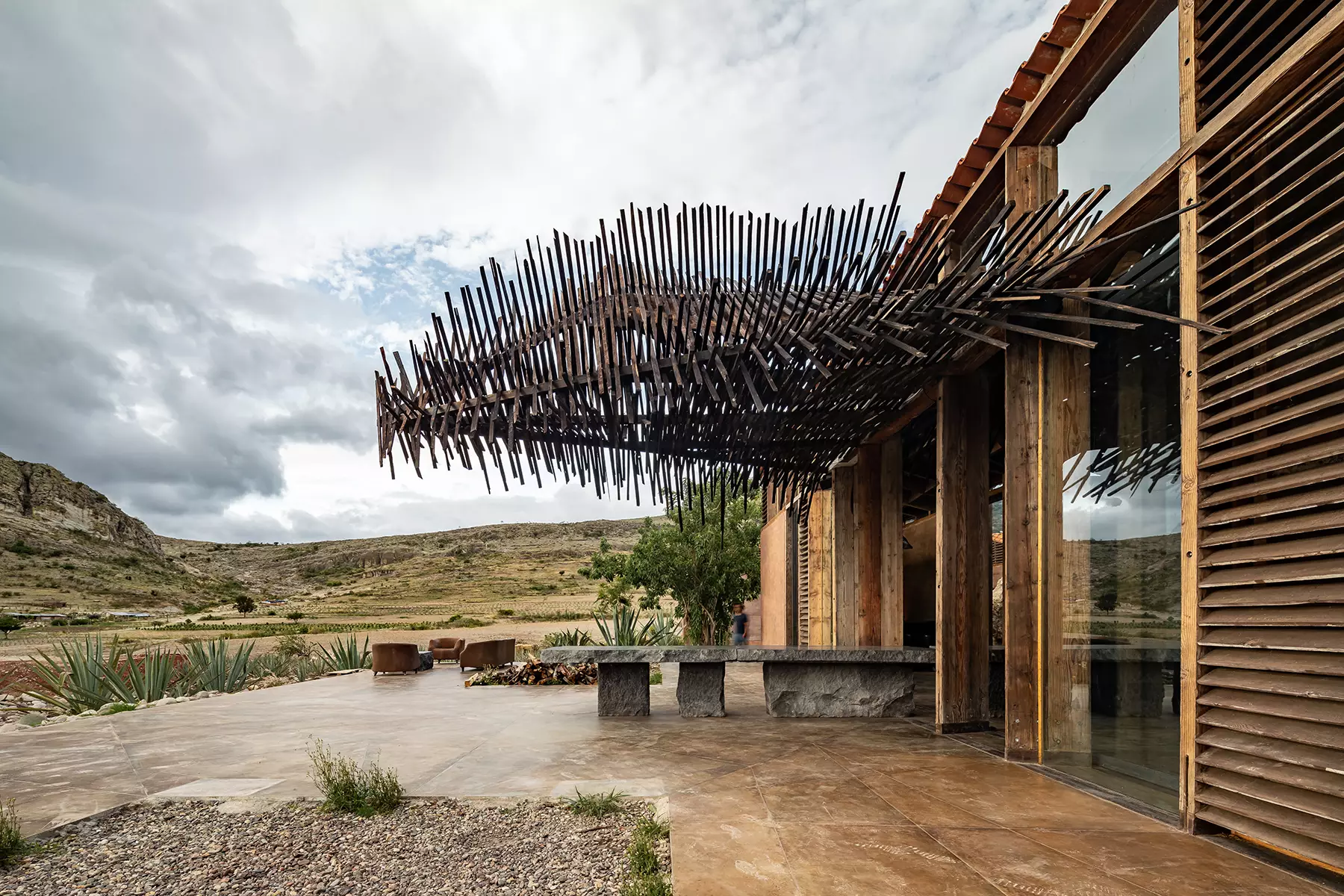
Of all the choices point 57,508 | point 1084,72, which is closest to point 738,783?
point 1084,72

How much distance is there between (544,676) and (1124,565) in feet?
25.9

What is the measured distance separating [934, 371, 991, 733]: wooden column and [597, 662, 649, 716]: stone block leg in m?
2.61

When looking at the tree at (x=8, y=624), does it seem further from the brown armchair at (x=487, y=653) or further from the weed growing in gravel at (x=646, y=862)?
the weed growing in gravel at (x=646, y=862)

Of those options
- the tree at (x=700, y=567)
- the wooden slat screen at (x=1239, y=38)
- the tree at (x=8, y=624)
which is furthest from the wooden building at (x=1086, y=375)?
the tree at (x=8, y=624)

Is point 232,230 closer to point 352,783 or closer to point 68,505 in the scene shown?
point 352,783

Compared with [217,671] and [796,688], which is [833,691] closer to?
[796,688]

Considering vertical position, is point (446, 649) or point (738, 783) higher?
point (738, 783)

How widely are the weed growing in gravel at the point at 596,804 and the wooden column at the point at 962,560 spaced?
300cm

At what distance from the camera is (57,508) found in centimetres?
5741


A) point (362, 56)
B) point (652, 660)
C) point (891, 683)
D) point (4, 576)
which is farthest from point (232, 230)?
point (4, 576)

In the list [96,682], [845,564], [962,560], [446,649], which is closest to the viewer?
[962,560]

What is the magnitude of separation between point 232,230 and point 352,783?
10.5 metres

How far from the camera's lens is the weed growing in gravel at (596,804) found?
3.45 m

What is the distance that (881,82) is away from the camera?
755 centimetres
